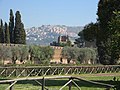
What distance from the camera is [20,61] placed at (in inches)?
2199

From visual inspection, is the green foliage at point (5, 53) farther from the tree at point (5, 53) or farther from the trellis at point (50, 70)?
the trellis at point (50, 70)

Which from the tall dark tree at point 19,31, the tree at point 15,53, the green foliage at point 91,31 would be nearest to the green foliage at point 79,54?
the tree at point 15,53

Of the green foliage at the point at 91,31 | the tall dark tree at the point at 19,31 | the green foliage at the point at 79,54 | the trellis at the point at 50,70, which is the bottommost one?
the trellis at the point at 50,70

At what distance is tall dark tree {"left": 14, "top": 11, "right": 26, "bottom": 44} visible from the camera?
76.7 meters

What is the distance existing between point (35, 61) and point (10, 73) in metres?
27.4

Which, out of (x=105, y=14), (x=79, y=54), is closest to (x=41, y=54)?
(x=79, y=54)

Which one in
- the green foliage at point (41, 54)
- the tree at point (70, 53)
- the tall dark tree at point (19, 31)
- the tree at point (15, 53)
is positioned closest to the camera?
the tree at point (15, 53)

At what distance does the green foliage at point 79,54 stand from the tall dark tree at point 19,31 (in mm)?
15206

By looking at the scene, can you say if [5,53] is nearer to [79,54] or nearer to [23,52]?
[23,52]

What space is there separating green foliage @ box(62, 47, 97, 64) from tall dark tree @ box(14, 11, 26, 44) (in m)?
15.2

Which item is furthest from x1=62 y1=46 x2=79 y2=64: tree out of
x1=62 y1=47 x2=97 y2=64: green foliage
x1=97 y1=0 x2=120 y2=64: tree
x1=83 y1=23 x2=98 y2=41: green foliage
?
x1=97 y1=0 x2=120 y2=64: tree

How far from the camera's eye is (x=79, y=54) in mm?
63281

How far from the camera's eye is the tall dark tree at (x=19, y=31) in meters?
76.7

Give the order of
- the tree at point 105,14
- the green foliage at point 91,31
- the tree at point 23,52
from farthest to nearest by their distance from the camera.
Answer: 1. the tree at point 23,52
2. the green foliage at point 91,31
3. the tree at point 105,14
